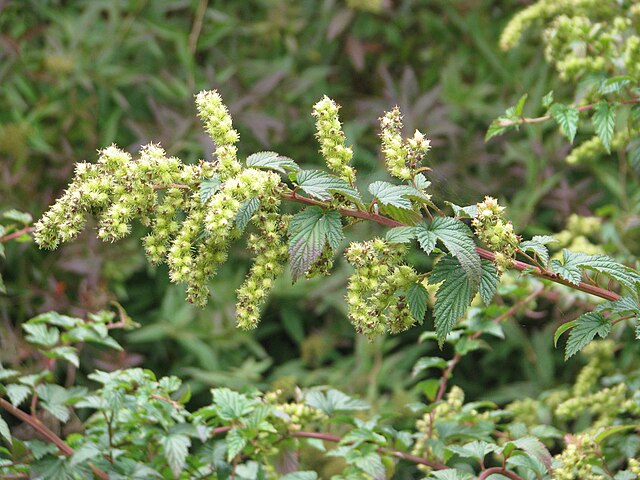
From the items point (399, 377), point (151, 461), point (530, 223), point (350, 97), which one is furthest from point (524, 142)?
point (151, 461)

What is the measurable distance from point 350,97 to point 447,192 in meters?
2.32

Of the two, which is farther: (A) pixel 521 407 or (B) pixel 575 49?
(A) pixel 521 407

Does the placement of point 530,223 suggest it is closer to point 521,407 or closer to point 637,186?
point 637,186

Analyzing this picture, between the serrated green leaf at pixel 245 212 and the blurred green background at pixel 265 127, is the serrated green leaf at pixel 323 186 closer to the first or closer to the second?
the serrated green leaf at pixel 245 212

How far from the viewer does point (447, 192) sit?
1480 millimetres

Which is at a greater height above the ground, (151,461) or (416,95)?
(416,95)

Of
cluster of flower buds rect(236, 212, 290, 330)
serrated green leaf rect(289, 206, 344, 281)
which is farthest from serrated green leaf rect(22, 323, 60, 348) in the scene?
serrated green leaf rect(289, 206, 344, 281)

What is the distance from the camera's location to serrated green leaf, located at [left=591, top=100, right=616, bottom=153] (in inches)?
63.9

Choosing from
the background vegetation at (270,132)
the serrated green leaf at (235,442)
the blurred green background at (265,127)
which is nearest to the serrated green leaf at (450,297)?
the serrated green leaf at (235,442)

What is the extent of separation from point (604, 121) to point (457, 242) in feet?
2.08

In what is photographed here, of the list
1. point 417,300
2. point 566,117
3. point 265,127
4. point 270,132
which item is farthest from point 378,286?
point 270,132

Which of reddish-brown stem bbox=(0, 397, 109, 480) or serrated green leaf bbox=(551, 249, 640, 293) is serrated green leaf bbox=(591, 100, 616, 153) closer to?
serrated green leaf bbox=(551, 249, 640, 293)

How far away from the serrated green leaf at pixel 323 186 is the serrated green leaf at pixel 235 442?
1.60 feet

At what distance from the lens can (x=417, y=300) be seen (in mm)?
1247
